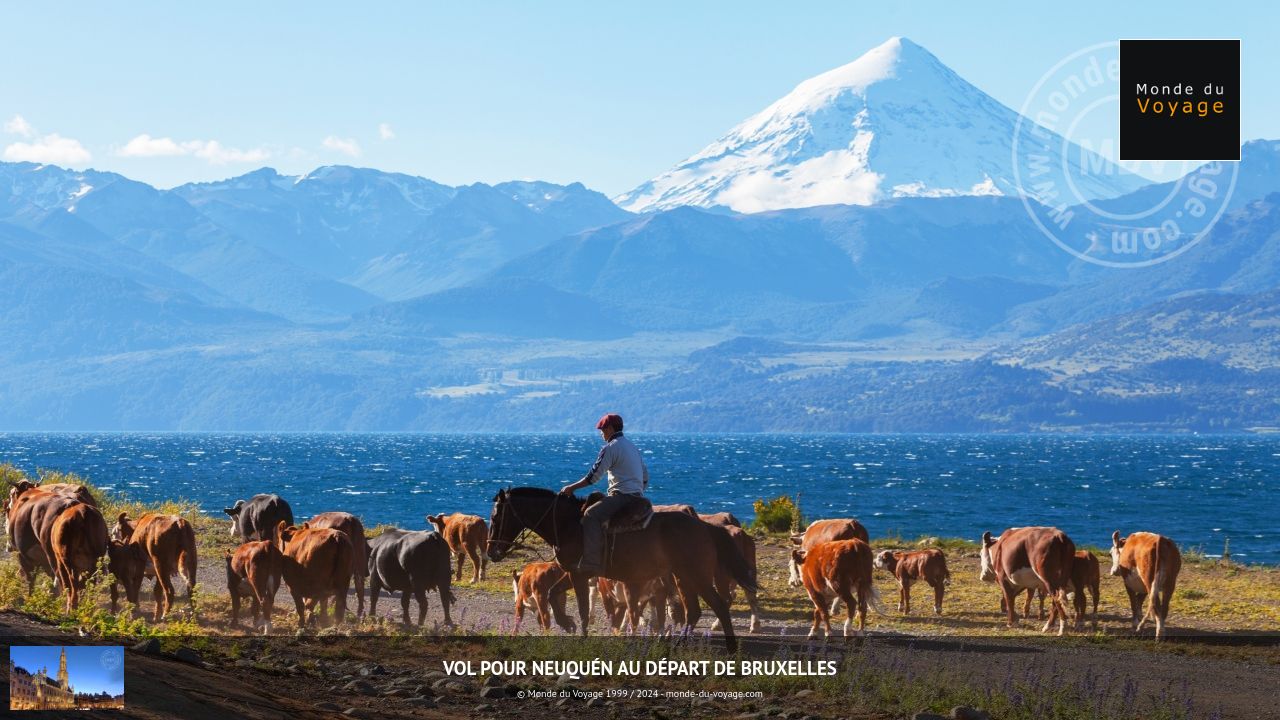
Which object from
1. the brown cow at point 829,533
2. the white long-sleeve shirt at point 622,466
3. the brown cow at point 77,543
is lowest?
the brown cow at point 829,533

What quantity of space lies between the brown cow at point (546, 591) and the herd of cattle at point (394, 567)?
0.02 meters

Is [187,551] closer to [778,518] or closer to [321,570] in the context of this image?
[321,570]

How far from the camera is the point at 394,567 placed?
73.8ft

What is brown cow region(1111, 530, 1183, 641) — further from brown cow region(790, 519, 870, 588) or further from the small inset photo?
the small inset photo

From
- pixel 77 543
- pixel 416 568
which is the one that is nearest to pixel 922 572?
pixel 416 568

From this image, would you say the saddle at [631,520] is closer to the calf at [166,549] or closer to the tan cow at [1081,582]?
the calf at [166,549]

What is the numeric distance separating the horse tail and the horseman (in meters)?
1.27

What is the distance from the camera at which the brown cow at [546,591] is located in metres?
21.5

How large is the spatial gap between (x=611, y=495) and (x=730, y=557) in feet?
6.20

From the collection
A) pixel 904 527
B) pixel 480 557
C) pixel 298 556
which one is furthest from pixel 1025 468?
pixel 298 556

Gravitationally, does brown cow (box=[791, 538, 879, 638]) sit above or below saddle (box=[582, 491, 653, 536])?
below

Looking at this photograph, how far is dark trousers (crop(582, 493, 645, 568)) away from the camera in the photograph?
62.8 feet

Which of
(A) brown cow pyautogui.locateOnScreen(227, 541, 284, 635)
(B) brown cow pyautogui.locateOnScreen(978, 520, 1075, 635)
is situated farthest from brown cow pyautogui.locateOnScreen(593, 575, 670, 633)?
(B) brown cow pyautogui.locateOnScreen(978, 520, 1075, 635)

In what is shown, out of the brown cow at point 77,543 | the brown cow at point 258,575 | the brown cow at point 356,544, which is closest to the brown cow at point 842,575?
the brown cow at point 356,544
